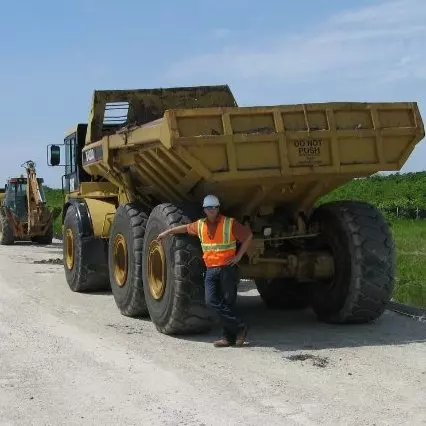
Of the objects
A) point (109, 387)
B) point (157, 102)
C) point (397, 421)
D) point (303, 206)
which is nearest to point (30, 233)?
point (157, 102)

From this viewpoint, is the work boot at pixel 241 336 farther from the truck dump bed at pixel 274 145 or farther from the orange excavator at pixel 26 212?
the orange excavator at pixel 26 212

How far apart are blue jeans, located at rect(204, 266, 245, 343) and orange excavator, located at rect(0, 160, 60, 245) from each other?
15172 mm

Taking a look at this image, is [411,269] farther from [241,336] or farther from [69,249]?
[241,336]

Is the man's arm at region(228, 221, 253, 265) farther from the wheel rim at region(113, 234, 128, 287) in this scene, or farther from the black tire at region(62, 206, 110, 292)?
the black tire at region(62, 206, 110, 292)

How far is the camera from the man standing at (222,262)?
7.34 metres

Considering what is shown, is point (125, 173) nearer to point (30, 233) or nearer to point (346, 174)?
point (346, 174)

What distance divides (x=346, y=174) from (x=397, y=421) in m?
3.21

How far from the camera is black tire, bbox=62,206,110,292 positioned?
11.1 metres

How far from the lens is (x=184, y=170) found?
749 cm

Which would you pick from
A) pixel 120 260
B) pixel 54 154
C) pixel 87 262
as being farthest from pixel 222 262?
pixel 54 154

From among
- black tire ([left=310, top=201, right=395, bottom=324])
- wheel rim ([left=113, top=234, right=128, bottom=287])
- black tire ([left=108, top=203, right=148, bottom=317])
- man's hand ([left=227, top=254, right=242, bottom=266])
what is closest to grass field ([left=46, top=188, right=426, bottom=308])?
black tire ([left=310, top=201, right=395, bottom=324])

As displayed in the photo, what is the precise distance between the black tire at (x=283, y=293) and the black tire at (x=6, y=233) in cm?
1433

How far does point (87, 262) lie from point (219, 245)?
13.8 ft

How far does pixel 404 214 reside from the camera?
33625mm
